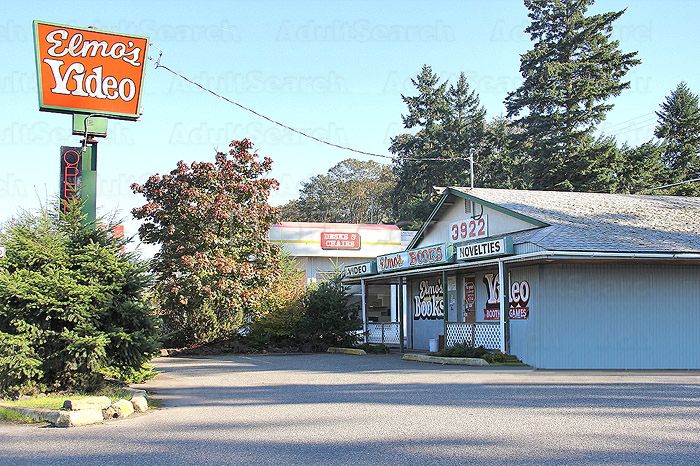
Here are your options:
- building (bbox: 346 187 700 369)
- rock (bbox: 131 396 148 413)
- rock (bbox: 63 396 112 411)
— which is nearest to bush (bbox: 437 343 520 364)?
building (bbox: 346 187 700 369)

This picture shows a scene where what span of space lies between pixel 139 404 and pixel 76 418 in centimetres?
166

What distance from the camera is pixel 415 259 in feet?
83.9

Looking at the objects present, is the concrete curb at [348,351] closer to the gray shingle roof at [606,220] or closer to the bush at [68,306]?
the gray shingle roof at [606,220]

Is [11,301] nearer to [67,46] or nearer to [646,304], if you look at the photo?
[67,46]

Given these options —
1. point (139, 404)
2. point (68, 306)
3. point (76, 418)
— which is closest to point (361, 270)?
point (68, 306)

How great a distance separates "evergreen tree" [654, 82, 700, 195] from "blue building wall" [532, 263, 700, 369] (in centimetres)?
3321

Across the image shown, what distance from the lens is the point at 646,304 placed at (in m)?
21.1

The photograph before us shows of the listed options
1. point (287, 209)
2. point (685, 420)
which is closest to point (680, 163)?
point (287, 209)

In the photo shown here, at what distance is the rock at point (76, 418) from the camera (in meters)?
11.1

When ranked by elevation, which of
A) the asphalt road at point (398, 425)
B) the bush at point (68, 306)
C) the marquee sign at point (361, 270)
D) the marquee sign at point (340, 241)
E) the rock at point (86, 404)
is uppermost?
the marquee sign at point (340, 241)

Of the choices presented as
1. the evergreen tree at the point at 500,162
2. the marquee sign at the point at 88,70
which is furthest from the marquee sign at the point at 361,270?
the evergreen tree at the point at 500,162

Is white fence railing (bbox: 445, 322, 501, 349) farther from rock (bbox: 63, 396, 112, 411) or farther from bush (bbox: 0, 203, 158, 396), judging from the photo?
rock (bbox: 63, 396, 112, 411)

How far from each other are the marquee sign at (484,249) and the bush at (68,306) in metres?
9.36

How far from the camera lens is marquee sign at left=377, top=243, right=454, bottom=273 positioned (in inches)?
938
